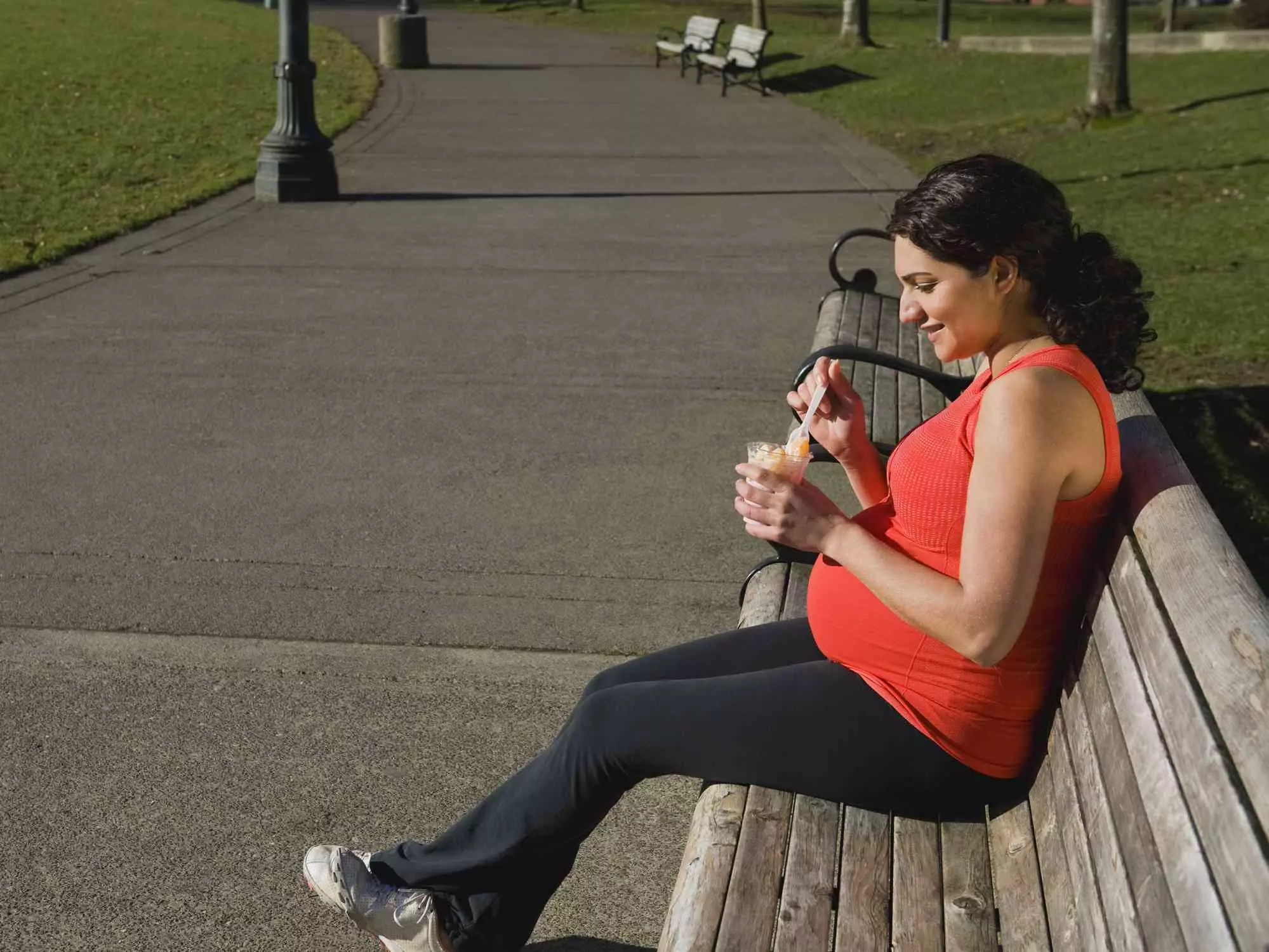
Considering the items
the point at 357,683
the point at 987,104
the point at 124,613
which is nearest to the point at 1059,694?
the point at 357,683

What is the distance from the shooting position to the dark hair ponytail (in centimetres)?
262

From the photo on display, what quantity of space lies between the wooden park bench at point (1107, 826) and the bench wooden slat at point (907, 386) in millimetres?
2192

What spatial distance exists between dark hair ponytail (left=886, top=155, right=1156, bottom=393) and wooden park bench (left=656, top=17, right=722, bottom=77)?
950 inches

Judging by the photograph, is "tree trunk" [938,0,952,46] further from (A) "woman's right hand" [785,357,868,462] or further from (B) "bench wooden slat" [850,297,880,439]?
(A) "woman's right hand" [785,357,868,462]

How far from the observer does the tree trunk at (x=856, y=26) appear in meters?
28.2

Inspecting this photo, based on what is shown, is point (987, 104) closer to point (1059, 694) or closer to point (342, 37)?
point (342, 37)

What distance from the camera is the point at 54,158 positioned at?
50.0 feet

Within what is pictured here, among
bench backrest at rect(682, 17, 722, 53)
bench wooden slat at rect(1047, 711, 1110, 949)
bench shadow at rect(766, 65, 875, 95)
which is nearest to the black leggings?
bench wooden slat at rect(1047, 711, 1110, 949)

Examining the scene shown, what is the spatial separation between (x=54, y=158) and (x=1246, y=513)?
12431 mm

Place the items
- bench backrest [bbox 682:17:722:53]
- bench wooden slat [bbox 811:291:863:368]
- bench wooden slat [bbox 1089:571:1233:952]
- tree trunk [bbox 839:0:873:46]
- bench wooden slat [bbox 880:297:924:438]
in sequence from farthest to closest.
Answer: tree trunk [bbox 839:0:873:46] → bench backrest [bbox 682:17:722:53] → bench wooden slat [bbox 811:291:863:368] → bench wooden slat [bbox 880:297:924:438] → bench wooden slat [bbox 1089:571:1233:952]

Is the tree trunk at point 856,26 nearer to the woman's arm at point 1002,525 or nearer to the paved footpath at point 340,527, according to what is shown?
the paved footpath at point 340,527

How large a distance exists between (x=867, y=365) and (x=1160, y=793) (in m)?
4.18

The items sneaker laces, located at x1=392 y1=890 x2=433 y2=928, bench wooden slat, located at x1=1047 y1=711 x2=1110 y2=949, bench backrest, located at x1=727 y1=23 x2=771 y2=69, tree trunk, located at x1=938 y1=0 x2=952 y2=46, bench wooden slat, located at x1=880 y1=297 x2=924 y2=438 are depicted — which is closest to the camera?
bench wooden slat, located at x1=1047 y1=711 x2=1110 y2=949

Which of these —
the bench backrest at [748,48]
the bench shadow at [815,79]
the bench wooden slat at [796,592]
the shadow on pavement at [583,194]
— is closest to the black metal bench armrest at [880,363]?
the bench wooden slat at [796,592]
